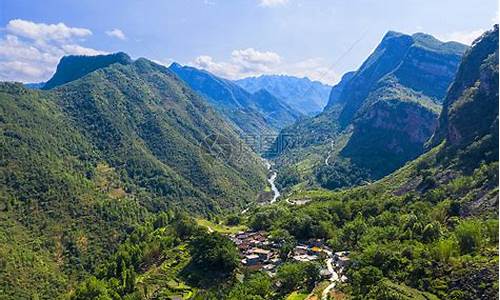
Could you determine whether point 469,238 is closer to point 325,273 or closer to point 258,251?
point 325,273

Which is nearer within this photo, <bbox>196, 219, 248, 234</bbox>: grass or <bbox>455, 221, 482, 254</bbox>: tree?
<bbox>455, 221, 482, 254</bbox>: tree

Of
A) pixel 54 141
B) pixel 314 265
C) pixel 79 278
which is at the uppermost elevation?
pixel 54 141

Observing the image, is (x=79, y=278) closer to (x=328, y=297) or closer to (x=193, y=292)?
(x=193, y=292)

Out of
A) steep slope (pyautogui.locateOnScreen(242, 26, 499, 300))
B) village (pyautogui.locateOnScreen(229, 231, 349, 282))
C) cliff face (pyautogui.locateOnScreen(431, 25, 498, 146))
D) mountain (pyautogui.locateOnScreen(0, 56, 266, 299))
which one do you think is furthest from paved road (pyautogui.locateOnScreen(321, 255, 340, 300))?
mountain (pyautogui.locateOnScreen(0, 56, 266, 299))

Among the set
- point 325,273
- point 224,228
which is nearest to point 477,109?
point 224,228

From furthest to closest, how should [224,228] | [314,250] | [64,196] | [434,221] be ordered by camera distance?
[64,196]
[224,228]
[314,250]
[434,221]

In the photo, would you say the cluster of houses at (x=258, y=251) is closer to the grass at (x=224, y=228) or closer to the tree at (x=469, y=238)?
the grass at (x=224, y=228)

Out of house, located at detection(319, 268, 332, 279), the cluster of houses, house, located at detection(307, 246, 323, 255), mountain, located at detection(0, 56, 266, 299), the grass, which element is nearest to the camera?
house, located at detection(319, 268, 332, 279)

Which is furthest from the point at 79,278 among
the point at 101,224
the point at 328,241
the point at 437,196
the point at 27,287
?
the point at 437,196

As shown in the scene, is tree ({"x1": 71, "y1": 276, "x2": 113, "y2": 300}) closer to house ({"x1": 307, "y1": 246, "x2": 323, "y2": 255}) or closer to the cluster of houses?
the cluster of houses
